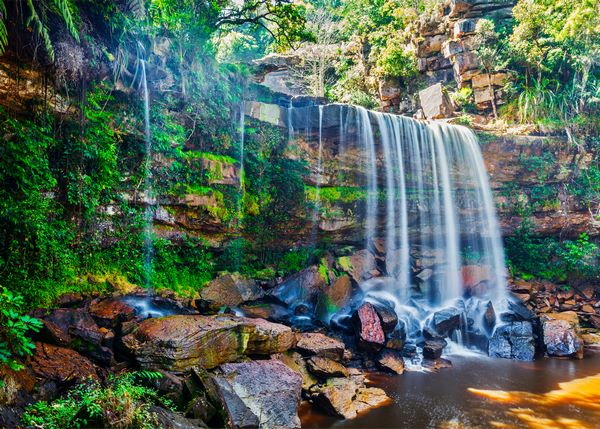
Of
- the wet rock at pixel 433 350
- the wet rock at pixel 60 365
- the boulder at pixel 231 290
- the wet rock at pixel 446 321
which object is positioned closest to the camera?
the wet rock at pixel 60 365

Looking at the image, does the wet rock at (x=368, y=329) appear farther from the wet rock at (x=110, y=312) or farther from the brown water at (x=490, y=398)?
the wet rock at (x=110, y=312)

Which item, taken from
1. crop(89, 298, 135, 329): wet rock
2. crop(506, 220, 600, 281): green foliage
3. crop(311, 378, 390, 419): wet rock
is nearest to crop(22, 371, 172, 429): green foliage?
crop(89, 298, 135, 329): wet rock

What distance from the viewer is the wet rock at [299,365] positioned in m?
6.66

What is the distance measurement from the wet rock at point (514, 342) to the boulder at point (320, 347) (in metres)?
4.97

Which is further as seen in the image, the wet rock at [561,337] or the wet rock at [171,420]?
the wet rock at [561,337]

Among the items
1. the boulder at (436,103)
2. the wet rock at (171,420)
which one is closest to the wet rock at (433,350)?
the wet rock at (171,420)

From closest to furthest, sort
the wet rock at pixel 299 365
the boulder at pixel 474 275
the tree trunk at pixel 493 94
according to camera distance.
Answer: the wet rock at pixel 299 365, the boulder at pixel 474 275, the tree trunk at pixel 493 94

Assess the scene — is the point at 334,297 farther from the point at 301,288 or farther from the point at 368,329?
the point at 368,329

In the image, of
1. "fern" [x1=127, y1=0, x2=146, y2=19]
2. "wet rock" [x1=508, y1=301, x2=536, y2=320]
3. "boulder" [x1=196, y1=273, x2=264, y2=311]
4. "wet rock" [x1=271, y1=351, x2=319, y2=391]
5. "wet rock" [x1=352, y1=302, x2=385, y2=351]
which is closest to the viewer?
"wet rock" [x1=271, y1=351, x2=319, y2=391]

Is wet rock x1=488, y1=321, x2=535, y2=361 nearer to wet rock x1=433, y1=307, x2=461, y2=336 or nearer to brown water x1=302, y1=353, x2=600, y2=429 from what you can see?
brown water x1=302, y1=353, x2=600, y2=429

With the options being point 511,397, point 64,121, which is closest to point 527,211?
point 511,397

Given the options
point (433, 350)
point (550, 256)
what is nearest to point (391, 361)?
point (433, 350)

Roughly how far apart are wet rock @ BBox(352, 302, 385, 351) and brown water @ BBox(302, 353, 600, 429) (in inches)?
29.2

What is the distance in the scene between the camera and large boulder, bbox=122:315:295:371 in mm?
5645
